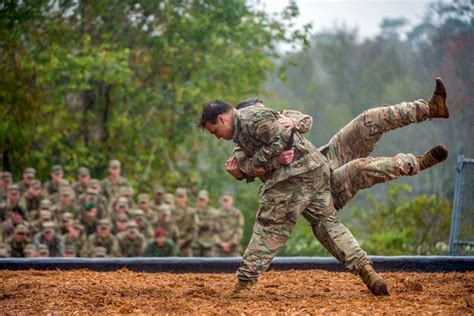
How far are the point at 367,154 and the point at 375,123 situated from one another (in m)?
0.46

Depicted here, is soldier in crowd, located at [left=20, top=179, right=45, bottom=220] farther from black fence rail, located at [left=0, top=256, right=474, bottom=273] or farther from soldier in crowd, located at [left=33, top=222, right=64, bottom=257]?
black fence rail, located at [left=0, top=256, right=474, bottom=273]

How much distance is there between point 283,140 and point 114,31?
13.6m

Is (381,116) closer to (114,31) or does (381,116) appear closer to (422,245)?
(422,245)

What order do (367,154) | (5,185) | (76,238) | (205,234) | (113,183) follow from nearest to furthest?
1. (367,154)
2. (76,238)
3. (205,234)
4. (5,185)
5. (113,183)

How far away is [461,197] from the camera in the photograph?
13109mm

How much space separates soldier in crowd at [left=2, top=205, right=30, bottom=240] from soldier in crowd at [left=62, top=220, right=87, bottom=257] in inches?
28.0

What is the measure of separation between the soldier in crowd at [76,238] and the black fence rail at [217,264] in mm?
4772

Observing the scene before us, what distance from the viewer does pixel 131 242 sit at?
1638 centimetres

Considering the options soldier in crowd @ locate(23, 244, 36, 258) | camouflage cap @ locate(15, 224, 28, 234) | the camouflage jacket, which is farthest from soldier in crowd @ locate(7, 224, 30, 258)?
the camouflage jacket

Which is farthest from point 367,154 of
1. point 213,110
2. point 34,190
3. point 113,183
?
point 113,183

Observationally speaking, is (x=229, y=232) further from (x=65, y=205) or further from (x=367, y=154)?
(x=367, y=154)

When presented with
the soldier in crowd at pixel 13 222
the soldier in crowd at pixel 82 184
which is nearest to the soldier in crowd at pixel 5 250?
the soldier in crowd at pixel 13 222

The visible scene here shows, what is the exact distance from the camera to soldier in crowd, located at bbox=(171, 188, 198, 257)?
17578mm

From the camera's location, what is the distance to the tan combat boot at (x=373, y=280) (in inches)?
339
